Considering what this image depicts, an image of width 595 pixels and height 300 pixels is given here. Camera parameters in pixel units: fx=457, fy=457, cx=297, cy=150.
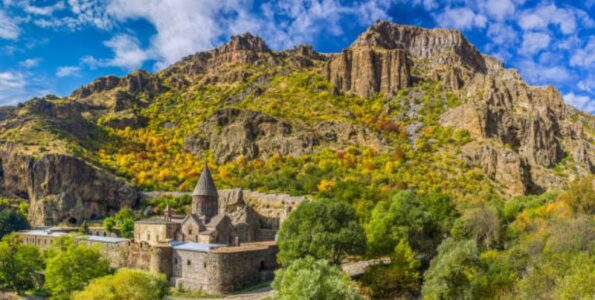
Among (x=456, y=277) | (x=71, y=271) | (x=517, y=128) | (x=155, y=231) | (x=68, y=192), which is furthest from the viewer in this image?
(x=517, y=128)

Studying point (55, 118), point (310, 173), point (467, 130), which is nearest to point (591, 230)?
point (310, 173)

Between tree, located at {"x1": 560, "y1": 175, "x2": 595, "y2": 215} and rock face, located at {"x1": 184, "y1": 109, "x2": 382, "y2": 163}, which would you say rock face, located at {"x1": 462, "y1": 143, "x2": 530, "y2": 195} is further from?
tree, located at {"x1": 560, "y1": 175, "x2": 595, "y2": 215}

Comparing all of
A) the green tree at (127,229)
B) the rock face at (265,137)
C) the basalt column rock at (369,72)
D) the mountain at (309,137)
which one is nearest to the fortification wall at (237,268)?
the mountain at (309,137)

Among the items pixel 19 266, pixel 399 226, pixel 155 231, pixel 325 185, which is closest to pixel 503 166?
pixel 325 185

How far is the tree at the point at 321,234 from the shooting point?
3381cm

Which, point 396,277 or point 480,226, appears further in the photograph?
point 480,226

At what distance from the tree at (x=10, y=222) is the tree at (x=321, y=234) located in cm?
3845

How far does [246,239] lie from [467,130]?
4445cm

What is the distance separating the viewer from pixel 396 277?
33.1 meters

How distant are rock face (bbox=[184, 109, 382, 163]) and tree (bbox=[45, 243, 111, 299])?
150 ft

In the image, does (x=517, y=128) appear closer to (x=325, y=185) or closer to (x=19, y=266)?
(x=325, y=185)

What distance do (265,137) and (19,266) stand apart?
155ft

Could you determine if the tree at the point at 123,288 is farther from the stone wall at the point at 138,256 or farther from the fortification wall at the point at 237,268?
the stone wall at the point at 138,256

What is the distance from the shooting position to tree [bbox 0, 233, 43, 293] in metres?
41.8
